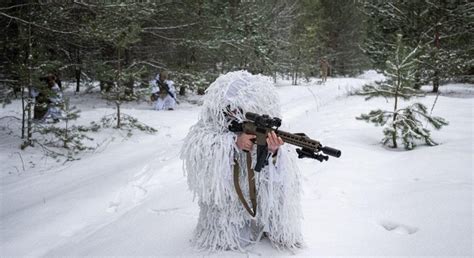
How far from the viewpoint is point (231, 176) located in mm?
2533

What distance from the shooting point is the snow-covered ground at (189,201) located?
291cm

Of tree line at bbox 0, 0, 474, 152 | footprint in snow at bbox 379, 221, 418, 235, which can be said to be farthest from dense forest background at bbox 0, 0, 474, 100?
footprint in snow at bbox 379, 221, 418, 235

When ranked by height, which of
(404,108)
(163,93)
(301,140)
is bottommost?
(301,140)

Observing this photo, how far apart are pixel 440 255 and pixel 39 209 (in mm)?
4614

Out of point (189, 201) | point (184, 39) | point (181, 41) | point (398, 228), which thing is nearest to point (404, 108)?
point (398, 228)

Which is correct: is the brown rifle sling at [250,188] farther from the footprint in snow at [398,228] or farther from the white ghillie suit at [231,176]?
the footprint in snow at [398,228]

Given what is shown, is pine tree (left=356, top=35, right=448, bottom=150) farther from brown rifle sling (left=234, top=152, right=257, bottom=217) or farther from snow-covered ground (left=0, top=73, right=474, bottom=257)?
brown rifle sling (left=234, top=152, right=257, bottom=217)

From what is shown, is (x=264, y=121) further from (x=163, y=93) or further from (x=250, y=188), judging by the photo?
(x=163, y=93)

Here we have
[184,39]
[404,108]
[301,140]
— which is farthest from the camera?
[184,39]

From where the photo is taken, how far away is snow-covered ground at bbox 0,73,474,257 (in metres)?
2.91

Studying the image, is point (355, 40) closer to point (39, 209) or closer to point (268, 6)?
point (268, 6)

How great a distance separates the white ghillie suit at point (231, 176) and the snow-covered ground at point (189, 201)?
0.61ft

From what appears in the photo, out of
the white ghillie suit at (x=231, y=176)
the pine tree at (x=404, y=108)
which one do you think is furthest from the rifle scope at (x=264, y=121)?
the pine tree at (x=404, y=108)

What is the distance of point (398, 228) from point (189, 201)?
2.45 meters
